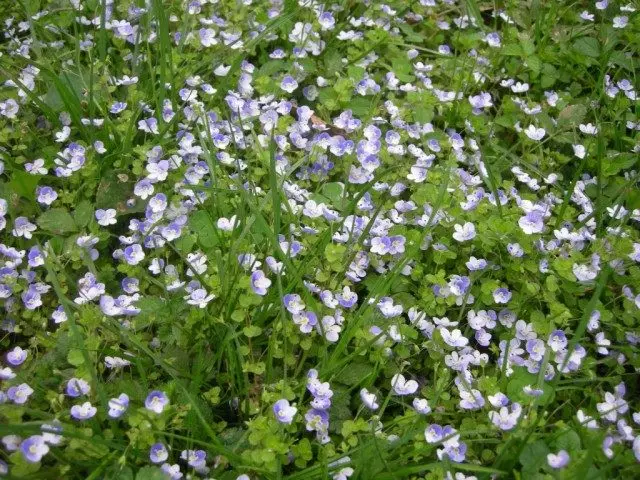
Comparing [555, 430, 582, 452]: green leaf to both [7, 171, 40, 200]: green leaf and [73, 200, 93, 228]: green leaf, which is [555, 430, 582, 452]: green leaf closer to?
[73, 200, 93, 228]: green leaf

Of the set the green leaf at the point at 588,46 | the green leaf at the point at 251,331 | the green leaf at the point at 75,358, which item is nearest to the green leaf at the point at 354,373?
the green leaf at the point at 251,331

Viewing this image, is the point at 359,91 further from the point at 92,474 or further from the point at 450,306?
the point at 92,474

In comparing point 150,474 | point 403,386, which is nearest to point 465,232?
point 403,386

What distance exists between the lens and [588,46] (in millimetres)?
3596

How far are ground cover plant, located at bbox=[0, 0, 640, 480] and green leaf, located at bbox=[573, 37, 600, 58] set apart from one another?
0.05 feet

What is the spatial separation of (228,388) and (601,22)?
9.19ft

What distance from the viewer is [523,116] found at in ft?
11.2

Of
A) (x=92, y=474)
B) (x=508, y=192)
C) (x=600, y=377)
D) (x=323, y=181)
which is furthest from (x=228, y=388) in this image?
(x=508, y=192)

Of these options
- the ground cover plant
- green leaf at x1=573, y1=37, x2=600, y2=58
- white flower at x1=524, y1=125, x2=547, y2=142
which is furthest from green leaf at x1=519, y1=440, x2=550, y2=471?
green leaf at x1=573, y1=37, x2=600, y2=58

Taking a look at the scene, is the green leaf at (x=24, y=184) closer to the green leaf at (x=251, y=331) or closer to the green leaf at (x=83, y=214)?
the green leaf at (x=83, y=214)

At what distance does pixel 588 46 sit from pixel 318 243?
1949 mm

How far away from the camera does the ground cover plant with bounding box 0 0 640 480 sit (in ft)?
7.14

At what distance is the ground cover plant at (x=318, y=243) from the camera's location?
2178 millimetres

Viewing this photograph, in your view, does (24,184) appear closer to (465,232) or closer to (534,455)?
(465,232)
